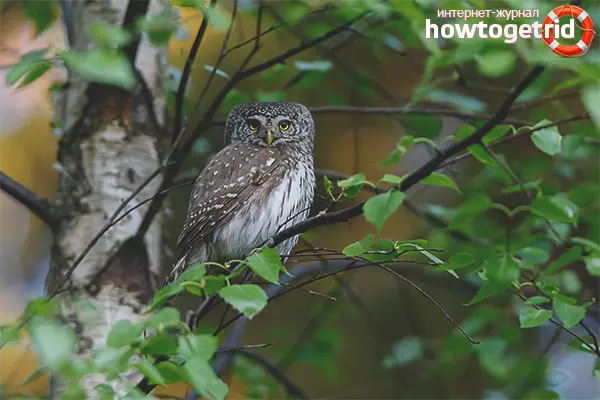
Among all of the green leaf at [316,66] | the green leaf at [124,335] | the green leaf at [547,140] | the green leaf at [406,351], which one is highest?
the green leaf at [547,140]

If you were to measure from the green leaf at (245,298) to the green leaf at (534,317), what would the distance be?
767 millimetres

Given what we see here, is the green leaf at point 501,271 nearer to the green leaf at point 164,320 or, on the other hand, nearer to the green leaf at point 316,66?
the green leaf at point 164,320

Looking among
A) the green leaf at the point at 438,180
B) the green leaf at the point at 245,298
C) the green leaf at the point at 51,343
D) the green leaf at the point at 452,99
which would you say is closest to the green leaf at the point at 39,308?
the green leaf at the point at 51,343

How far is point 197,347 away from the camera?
1418 millimetres

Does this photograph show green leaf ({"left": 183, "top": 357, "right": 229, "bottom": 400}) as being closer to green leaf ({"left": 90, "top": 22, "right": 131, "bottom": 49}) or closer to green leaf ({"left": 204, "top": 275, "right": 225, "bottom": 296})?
green leaf ({"left": 204, "top": 275, "right": 225, "bottom": 296})

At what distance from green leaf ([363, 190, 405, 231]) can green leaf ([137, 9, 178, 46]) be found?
0.90m

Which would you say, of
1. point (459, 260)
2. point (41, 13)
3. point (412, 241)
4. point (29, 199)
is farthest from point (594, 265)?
point (41, 13)

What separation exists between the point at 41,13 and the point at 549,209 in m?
2.01

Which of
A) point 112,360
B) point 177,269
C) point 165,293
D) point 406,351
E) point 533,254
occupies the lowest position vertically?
point 406,351

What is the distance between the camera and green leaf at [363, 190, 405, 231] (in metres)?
1.50

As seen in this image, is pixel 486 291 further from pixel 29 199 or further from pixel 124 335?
pixel 29 199

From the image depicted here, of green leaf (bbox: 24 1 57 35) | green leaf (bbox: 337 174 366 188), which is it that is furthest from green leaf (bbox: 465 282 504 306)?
green leaf (bbox: 24 1 57 35)

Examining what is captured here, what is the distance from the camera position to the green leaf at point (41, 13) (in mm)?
2830

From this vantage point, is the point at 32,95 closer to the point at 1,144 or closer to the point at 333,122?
the point at 1,144
